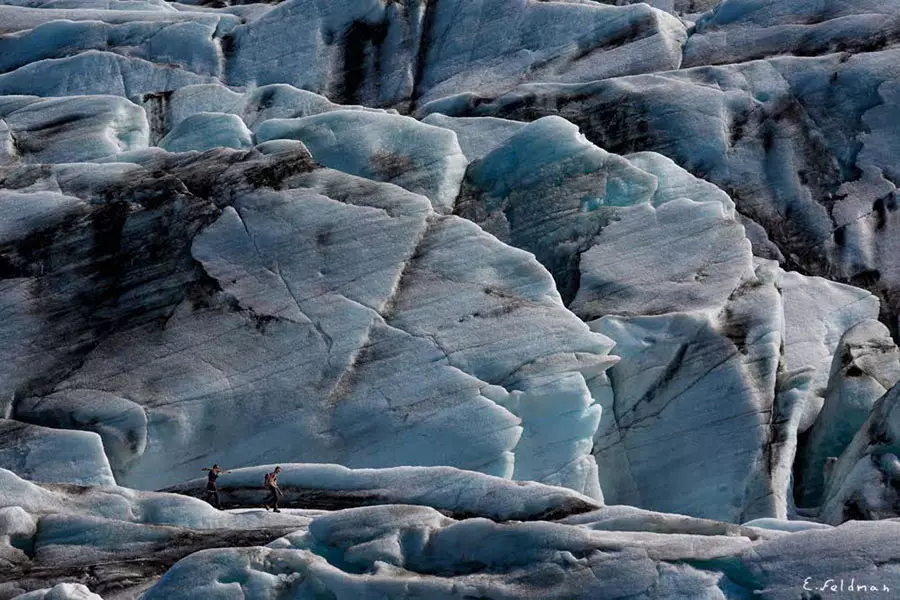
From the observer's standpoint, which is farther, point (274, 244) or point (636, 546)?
point (274, 244)

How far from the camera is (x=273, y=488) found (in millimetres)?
25141

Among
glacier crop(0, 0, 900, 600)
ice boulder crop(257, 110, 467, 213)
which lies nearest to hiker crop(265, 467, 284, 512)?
glacier crop(0, 0, 900, 600)

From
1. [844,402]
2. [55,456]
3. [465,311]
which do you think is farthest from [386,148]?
[844,402]

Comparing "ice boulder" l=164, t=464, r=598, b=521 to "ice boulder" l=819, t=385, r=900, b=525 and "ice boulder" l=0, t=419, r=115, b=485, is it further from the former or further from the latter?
"ice boulder" l=819, t=385, r=900, b=525

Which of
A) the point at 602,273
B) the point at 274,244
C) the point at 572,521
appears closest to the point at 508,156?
the point at 602,273

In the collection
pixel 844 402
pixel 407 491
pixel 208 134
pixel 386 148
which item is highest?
pixel 386 148

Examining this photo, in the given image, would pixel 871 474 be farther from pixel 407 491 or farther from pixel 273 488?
pixel 273 488

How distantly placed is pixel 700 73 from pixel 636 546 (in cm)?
1947

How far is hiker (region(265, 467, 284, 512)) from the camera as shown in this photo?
25.1m

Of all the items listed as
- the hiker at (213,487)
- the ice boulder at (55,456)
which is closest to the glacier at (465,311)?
the ice boulder at (55,456)

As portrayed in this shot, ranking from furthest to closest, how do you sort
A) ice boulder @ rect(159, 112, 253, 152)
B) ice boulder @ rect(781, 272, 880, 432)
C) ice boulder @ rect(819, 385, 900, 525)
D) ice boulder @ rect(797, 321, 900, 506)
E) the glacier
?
1. ice boulder @ rect(159, 112, 253, 152)
2. ice boulder @ rect(781, 272, 880, 432)
3. ice boulder @ rect(797, 321, 900, 506)
4. ice boulder @ rect(819, 385, 900, 525)
5. the glacier

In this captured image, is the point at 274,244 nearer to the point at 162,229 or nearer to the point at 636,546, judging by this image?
the point at 162,229

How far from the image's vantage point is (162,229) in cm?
3259

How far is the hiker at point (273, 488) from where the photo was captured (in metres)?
25.1
